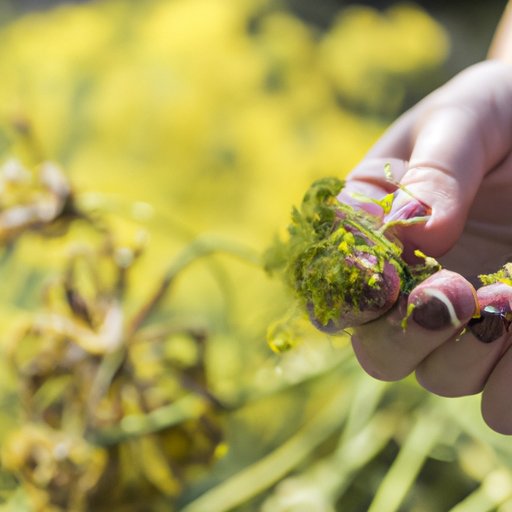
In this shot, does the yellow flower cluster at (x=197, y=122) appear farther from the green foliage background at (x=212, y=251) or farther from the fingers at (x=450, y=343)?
the fingers at (x=450, y=343)

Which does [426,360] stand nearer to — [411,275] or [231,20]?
[411,275]

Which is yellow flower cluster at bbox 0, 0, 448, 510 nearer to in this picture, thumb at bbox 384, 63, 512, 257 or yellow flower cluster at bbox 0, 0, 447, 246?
yellow flower cluster at bbox 0, 0, 447, 246

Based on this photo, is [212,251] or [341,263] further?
[212,251]

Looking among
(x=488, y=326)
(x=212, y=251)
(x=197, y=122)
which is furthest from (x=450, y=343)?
(x=197, y=122)

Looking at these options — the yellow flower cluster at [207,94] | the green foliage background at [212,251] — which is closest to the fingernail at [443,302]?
the green foliage background at [212,251]

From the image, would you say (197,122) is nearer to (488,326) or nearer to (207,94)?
(207,94)

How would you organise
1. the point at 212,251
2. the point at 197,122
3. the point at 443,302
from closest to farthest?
the point at 443,302, the point at 212,251, the point at 197,122

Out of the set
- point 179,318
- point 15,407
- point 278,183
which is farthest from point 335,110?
point 15,407
